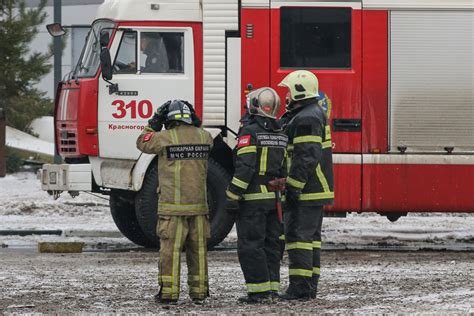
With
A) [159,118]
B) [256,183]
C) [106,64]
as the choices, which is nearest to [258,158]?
[256,183]

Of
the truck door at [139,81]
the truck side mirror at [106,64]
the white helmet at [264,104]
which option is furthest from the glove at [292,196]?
the truck side mirror at [106,64]

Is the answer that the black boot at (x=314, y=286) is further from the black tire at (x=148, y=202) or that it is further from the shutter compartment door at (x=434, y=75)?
the shutter compartment door at (x=434, y=75)

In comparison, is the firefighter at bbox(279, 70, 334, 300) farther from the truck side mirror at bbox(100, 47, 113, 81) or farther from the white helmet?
Answer: the truck side mirror at bbox(100, 47, 113, 81)

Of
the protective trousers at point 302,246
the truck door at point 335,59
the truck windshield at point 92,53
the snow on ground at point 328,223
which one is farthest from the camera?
the snow on ground at point 328,223

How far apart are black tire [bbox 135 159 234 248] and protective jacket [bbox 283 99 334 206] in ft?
13.9

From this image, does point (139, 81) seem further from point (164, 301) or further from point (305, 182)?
point (164, 301)

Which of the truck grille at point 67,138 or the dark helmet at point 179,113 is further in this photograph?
the truck grille at point 67,138

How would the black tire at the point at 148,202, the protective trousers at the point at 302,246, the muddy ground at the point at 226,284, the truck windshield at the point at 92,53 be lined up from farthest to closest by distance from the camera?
1. the truck windshield at the point at 92,53
2. the black tire at the point at 148,202
3. the protective trousers at the point at 302,246
4. the muddy ground at the point at 226,284

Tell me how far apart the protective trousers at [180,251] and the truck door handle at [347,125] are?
474cm

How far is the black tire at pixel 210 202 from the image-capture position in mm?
14766

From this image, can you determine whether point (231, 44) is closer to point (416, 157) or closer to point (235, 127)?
point (235, 127)

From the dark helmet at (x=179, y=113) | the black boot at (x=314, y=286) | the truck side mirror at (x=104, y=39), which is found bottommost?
the black boot at (x=314, y=286)

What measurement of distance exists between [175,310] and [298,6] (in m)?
5.99

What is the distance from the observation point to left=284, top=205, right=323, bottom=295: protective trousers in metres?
10.4
